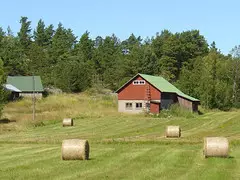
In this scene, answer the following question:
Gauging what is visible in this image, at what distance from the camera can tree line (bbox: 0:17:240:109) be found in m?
101

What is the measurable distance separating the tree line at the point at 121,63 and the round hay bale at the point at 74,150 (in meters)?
46.1

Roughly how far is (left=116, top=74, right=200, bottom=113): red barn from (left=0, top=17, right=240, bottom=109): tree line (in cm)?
1223

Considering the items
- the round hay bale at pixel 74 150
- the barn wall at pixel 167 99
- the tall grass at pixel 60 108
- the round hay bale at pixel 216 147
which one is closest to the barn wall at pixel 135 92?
the barn wall at pixel 167 99

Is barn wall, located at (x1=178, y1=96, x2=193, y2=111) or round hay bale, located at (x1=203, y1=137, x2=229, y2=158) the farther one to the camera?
barn wall, located at (x1=178, y1=96, x2=193, y2=111)

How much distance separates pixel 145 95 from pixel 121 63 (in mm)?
52341

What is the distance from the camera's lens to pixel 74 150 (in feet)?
66.8

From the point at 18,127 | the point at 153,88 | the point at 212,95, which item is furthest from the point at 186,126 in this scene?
the point at 212,95

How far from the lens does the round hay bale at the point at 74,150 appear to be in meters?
20.3

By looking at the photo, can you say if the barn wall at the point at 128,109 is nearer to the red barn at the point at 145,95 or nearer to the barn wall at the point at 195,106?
the red barn at the point at 145,95

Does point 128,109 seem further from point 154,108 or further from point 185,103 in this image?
point 185,103

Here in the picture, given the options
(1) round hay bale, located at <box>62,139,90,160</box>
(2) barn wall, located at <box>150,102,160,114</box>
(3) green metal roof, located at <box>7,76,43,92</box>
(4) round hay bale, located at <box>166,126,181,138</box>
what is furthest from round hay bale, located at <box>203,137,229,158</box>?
(3) green metal roof, located at <box>7,76,43,92</box>

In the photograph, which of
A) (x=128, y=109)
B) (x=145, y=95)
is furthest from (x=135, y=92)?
(x=128, y=109)

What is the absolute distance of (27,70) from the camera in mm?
128125

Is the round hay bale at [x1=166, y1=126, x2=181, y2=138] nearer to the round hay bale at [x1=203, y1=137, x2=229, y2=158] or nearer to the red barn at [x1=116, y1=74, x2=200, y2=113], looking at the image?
the round hay bale at [x1=203, y1=137, x2=229, y2=158]
